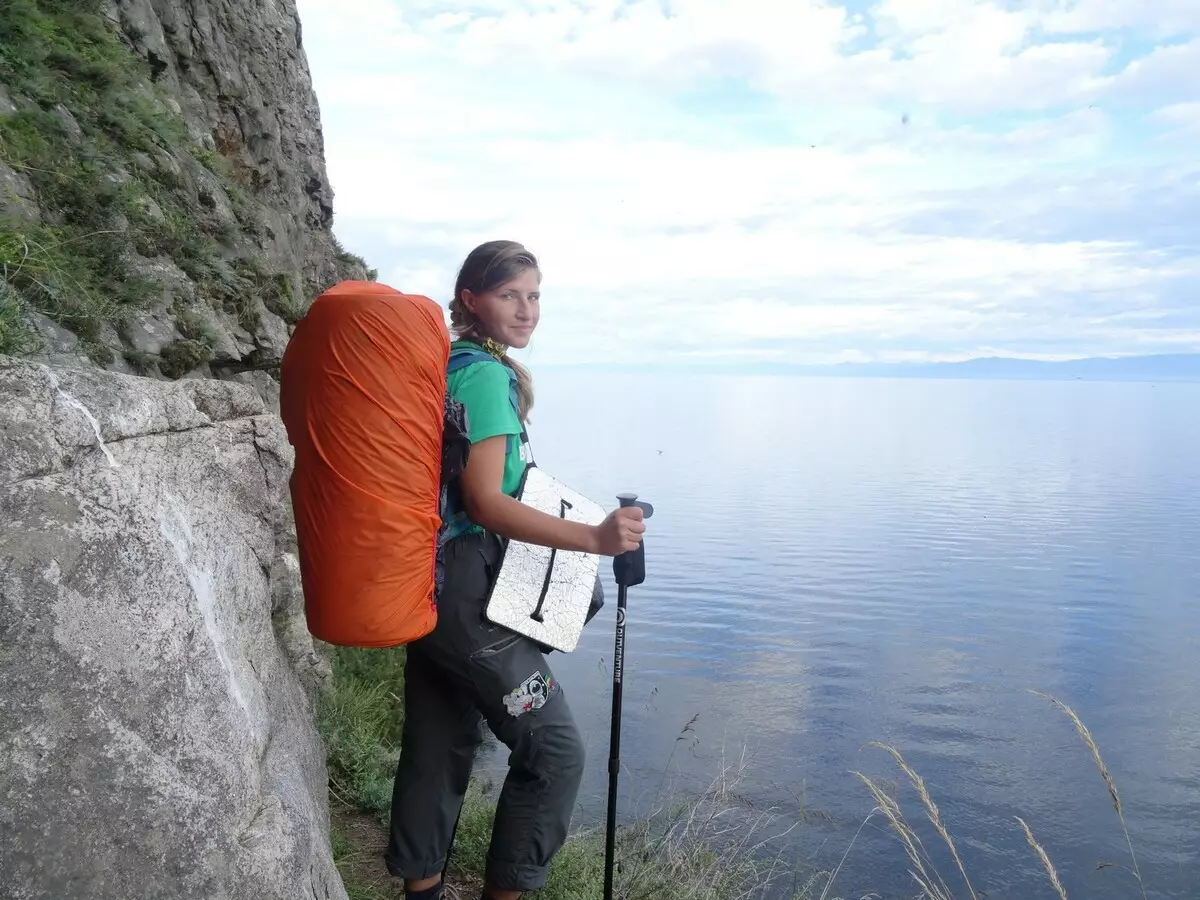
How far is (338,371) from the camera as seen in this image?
264 cm

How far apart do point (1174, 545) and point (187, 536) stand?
33.4 meters

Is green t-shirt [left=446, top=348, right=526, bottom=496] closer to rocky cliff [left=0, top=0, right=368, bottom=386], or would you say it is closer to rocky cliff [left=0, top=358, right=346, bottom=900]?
rocky cliff [left=0, top=358, right=346, bottom=900]

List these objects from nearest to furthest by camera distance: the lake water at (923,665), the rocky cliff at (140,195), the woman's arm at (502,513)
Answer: the woman's arm at (502,513) < the rocky cliff at (140,195) < the lake water at (923,665)

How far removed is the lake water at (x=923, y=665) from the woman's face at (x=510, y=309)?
644 centimetres

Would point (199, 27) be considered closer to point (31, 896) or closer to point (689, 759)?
point (689, 759)

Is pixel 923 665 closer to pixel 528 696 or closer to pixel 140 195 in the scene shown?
pixel 140 195

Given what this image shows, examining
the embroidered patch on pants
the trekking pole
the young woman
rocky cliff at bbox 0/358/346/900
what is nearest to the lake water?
the trekking pole

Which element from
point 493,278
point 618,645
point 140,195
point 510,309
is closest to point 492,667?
point 618,645

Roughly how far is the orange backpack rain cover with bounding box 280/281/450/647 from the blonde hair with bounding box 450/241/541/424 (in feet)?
2.11

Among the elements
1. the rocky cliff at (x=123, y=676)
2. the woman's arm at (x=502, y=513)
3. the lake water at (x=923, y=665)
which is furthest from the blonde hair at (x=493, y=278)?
the lake water at (x=923, y=665)

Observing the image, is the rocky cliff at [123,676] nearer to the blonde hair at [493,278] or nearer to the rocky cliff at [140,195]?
the rocky cliff at [140,195]

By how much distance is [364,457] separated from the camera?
8.61 feet

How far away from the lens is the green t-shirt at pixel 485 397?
3025mm

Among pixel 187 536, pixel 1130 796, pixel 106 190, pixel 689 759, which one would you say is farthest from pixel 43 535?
pixel 1130 796
